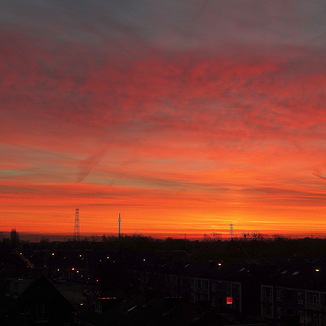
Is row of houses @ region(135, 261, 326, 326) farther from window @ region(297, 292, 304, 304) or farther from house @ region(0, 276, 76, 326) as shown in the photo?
house @ region(0, 276, 76, 326)

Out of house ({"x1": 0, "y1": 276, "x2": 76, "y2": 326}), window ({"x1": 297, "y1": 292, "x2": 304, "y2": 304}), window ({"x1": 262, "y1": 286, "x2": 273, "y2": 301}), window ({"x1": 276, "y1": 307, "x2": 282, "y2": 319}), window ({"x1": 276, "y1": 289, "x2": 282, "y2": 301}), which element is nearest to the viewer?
house ({"x1": 0, "y1": 276, "x2": 76, "y2": 326})

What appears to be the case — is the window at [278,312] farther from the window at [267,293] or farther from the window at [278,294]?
the window at [267,293]

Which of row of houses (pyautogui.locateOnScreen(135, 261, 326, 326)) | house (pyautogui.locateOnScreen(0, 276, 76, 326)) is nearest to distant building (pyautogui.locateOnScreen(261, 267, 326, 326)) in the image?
row of houses (pyautogui.locateOnScreen(135, 261, 326, 326))

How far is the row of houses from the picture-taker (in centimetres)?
8212

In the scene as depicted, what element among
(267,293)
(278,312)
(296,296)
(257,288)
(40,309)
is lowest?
(278,312)

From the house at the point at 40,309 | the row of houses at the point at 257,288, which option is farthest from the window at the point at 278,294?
the house at the point at 40,309

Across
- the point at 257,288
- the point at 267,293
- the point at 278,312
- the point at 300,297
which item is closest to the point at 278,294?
the point at 278,312

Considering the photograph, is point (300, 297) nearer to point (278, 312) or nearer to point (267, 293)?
point (278, 312)

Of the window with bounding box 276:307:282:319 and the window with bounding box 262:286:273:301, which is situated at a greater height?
the window with bounding box 262:286:273:301

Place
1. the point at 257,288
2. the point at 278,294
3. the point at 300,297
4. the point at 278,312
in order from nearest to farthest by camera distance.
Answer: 1. the point at 300,297
2. the point at 278,312
3. the point at 278,294
4. the point at 257,288

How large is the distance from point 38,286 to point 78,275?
11310 cm

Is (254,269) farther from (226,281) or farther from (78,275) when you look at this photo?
(78,275)

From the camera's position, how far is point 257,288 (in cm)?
9800

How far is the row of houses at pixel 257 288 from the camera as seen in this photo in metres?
82.1
